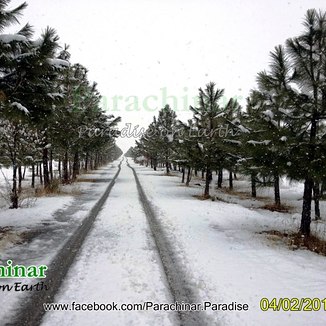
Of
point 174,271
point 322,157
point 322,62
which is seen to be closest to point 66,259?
point 174,271

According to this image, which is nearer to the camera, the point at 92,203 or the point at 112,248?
the point at 112,248

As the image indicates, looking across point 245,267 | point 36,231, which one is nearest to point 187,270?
point 245,267

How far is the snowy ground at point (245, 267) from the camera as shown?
4.91 meters

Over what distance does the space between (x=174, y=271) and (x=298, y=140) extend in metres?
5.20

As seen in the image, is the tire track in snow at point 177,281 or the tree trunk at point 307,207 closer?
the tire track in snow at point 177,281

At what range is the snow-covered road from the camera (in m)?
4.62

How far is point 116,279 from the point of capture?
235 inches

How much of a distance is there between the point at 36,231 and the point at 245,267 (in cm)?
637

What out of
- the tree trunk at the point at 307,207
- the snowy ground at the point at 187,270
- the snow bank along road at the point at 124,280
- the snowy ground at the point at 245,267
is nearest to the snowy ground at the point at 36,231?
the snowy ground at the point at 187,270

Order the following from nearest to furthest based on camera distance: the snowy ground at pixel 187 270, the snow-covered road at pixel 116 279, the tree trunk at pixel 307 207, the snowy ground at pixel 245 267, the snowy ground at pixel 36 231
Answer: the snow-covered road at pixel 116 279
the snowy ground at pixel 187 270
the snowy ground at pixel 245 267
the snowy ground at pixel 36 231
the tree trunk at pixel 307 207

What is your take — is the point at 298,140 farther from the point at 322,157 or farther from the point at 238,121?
the point at 238,121

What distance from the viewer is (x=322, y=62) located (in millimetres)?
8414

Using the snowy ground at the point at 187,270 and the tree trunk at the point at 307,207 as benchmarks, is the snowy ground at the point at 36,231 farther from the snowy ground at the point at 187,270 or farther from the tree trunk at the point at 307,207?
the tree trunk at the point at 307,207

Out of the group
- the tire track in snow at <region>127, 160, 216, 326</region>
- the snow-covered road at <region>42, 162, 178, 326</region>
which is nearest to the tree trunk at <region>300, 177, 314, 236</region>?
the tire track in snow at <region>127, 160, 216, 326</region>
